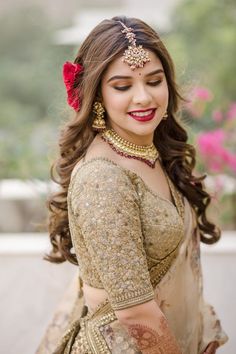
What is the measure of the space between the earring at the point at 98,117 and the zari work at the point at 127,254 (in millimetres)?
133

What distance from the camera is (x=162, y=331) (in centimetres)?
204

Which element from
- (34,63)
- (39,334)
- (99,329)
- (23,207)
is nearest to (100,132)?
(99,329)

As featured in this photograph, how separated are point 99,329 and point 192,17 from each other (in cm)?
871

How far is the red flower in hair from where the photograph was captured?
2217mm

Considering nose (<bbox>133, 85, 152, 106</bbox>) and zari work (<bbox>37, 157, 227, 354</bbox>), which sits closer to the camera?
zari work (<bbox>37, 157, 227, 354</bbox>)

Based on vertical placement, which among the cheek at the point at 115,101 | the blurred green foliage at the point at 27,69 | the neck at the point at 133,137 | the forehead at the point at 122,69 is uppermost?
the forehead at the point at 122,69

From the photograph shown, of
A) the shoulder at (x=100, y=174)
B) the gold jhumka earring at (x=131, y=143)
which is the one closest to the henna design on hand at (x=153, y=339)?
the shoulder at (x=100, y=174)

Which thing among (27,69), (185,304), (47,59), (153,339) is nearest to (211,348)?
(185,304)

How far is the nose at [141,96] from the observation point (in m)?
2.11

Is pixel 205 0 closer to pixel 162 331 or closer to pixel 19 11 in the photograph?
pixel 19 11

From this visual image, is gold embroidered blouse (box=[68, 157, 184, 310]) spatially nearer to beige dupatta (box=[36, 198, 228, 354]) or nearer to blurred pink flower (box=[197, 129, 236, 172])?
beige dupatta (box=[36, 198, 228, 354])

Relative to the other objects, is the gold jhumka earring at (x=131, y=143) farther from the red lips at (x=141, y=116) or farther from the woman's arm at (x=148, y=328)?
the woman's arm at (x=148, y=328)

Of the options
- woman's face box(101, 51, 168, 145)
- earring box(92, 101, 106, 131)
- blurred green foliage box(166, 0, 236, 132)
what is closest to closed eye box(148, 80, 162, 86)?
woman's face box(101, 51, 168, 145)

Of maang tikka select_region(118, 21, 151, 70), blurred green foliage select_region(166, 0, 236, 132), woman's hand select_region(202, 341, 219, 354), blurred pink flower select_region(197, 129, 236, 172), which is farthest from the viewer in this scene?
blurred green foliage select_region(166, 0, 236, 132)
